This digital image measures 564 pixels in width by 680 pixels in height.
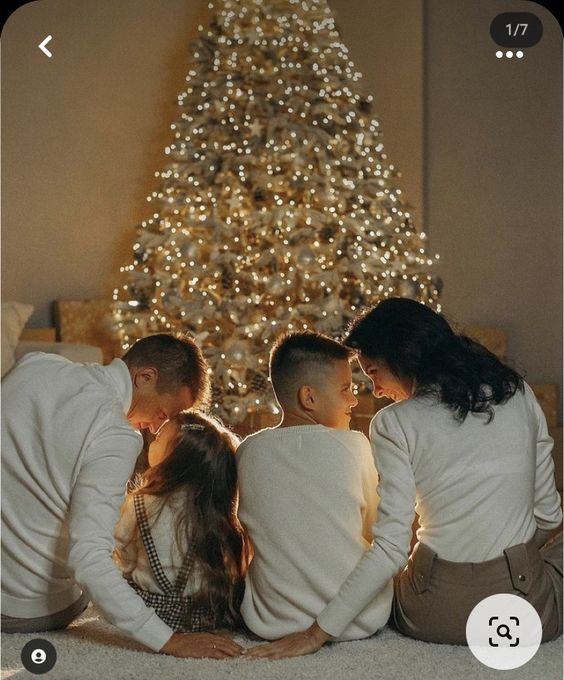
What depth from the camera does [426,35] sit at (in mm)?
4125

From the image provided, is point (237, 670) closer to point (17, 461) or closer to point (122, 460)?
point (122, 460)

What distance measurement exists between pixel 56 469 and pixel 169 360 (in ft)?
0.99

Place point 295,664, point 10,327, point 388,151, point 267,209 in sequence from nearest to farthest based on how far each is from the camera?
point 295,664, point 267,209, point 10,327, point 388,151

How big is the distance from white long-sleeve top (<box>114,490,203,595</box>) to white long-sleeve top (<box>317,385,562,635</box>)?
1.06ft

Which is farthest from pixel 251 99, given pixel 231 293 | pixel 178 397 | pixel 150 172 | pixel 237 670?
pixel 237 670

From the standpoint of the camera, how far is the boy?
1804mm

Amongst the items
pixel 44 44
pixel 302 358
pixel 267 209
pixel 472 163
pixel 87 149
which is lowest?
pixel 302 358

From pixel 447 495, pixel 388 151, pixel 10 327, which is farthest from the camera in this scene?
pixel 388 151

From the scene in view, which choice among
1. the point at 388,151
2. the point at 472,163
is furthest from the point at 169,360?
the point at 388,151

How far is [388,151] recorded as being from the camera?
4383 millimetres

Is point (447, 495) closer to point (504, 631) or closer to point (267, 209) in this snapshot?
point (504, 631)

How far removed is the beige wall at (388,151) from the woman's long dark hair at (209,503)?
6.30ft

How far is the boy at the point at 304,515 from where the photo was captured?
1.80m

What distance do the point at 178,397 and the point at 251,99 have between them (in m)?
2.00
